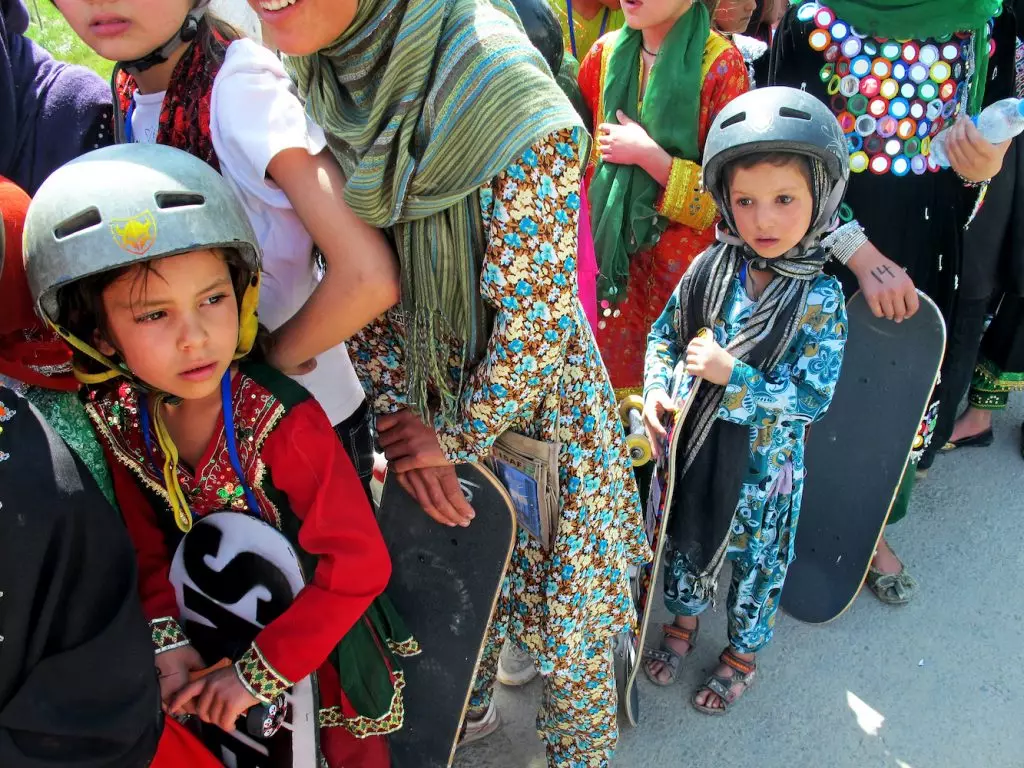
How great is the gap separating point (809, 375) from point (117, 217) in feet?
5.59

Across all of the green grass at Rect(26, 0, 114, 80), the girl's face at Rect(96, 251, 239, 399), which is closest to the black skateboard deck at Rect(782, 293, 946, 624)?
the girl's face at Rect(96, 251, 239, 399)

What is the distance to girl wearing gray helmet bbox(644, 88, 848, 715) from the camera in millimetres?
2199

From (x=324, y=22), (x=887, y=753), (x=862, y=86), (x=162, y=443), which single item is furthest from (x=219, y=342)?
(x=887, y=753)

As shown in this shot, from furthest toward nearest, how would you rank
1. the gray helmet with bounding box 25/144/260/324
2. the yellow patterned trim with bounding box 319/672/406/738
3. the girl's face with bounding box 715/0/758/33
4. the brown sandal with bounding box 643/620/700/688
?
the girl's face with bounding box 715/0/758/33, the brown sandal with bounding box 643/620/700/688, the yellow patterned trim with bounding box 319/672/406/738, the gray helmet with bounding box 25/144/260/324

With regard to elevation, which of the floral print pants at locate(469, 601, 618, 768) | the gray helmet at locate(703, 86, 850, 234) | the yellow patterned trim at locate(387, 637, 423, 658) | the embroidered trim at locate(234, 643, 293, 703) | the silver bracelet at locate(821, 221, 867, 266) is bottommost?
the floral print pants at locate(469, 601, 618, 768)

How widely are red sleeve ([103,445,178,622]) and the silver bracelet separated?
82.2 inches

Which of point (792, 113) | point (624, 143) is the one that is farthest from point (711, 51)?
point (792, 113)

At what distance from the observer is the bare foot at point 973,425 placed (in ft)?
12.8

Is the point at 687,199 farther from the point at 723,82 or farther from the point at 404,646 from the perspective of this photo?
the point at 404,646

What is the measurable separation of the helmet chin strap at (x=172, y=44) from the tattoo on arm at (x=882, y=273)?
2.01 metres

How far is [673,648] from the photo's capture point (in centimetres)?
291

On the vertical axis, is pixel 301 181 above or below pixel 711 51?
below

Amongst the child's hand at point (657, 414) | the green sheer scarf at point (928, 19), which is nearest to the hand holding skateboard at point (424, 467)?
the child's hand at point (657, 414)

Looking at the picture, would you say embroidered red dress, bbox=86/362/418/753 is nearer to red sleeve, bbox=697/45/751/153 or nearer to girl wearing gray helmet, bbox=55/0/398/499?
girl wearing gray helmet, bbox=55/0/398/499
